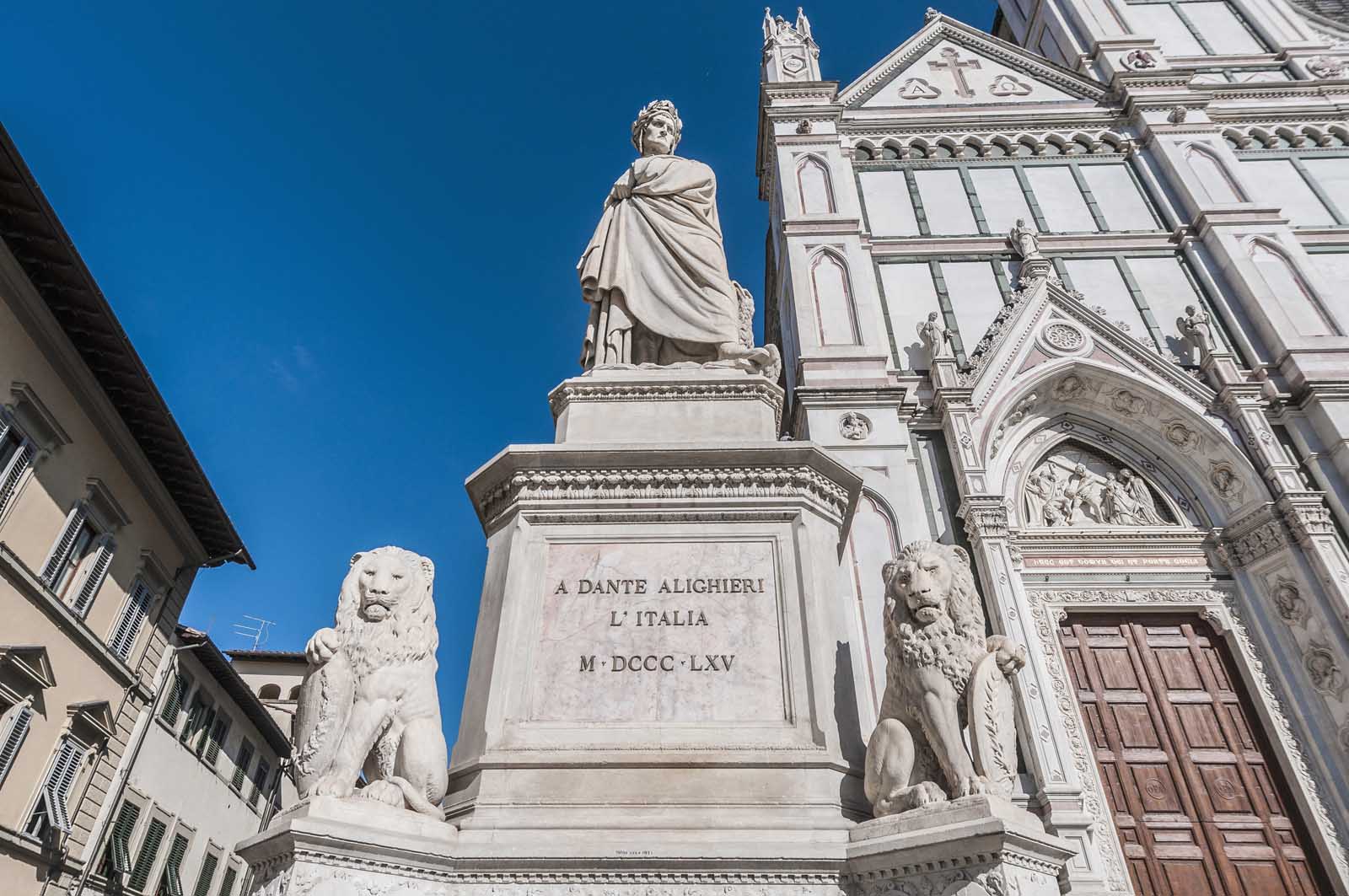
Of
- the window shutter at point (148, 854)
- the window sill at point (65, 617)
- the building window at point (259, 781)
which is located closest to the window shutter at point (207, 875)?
the building window at point (259, 781)

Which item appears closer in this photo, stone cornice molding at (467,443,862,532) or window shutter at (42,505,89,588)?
stone cornice molding at (467,443,862,532)

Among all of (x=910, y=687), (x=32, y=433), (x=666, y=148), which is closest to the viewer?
(x=910, y=687)

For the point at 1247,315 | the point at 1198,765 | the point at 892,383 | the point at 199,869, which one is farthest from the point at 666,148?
the point at 199,869

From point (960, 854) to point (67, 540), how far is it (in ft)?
56.1

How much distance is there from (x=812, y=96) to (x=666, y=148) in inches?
357

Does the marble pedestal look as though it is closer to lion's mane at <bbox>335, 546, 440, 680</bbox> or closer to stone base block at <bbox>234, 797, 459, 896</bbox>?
stone base block at <bbox>234, 797, 459, 896</bbox>

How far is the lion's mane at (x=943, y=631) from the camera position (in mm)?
4180

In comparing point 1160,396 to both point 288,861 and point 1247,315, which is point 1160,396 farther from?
point 288,861

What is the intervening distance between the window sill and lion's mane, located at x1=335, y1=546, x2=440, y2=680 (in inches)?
498

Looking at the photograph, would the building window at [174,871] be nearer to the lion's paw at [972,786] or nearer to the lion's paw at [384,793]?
the lion's paw at [384,793]

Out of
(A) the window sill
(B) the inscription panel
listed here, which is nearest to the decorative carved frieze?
(B) the inscription panel

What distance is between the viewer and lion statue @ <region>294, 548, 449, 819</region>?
3.91m

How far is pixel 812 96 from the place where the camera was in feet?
53.5

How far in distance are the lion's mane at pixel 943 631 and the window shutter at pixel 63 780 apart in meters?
16.4
